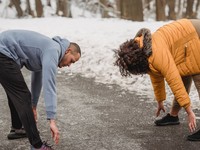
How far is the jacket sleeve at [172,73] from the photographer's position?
402 centimetres

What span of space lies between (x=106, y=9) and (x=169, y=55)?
1663cm

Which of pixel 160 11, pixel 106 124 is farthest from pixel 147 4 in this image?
pixel 106 124

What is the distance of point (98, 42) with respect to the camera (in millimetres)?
10922

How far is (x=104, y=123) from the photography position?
5.46 m

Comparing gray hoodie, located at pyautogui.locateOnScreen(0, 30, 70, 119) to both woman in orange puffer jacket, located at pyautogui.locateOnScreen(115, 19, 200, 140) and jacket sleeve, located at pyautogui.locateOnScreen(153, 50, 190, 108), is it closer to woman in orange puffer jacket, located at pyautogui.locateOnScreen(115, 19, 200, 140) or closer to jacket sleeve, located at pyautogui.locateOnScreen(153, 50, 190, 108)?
woman in orange puffer jacket, located at pyautogui.locateOnScreen(115, 19, 200, 140)

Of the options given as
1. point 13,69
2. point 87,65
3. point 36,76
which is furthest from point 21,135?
point 87,65

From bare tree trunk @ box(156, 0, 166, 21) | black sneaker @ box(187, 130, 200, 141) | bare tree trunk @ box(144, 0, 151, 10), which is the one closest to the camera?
black sneaker @ box(187, 130, 200, 141)

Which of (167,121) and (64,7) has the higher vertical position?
(167,121)

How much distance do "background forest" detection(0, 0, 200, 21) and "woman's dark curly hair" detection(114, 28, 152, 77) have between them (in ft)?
35.8

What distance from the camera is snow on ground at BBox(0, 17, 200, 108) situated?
25.3 feet

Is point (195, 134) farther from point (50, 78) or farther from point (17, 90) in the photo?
point (17, 90)

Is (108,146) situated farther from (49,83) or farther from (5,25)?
(5,25)

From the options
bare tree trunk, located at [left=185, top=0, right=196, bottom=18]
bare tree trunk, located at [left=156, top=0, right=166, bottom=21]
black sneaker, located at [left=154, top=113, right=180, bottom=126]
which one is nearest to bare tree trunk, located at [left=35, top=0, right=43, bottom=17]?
bare tree trunk, located at [left=156, top=0, right=166, bottom=21]

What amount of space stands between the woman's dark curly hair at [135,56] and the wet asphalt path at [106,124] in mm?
937
